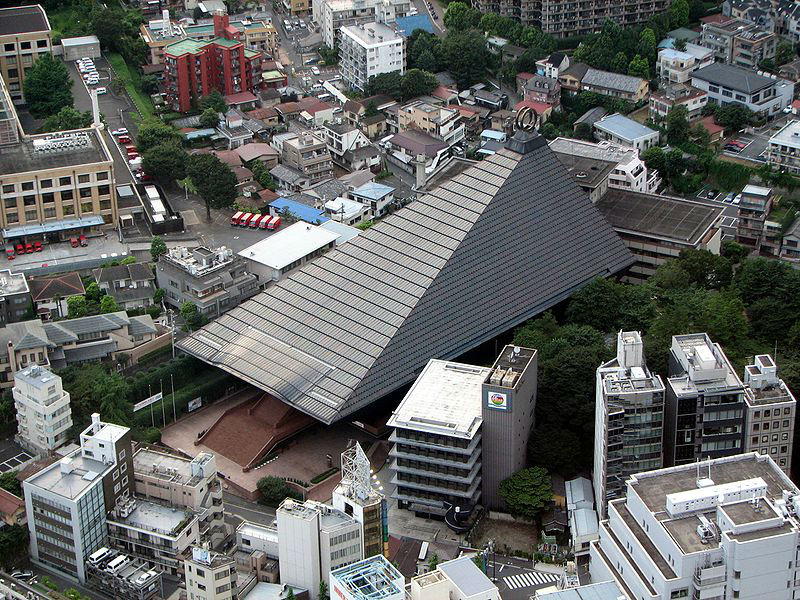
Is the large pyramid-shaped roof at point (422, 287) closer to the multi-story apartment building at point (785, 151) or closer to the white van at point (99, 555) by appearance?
the white van at point (99, 555)

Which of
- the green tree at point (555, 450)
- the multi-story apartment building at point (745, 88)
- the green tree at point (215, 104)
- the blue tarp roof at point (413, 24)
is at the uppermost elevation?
the blue tarp roof at point (413, 24)

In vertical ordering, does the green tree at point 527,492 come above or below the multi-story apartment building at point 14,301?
below

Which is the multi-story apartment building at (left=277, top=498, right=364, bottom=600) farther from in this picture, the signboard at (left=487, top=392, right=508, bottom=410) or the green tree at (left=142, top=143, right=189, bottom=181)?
the green tree at (left=142, top=143, right=189, bottom=181)

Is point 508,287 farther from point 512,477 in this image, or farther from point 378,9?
point 378,9

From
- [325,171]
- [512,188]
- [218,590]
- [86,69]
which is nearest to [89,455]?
[218,590]

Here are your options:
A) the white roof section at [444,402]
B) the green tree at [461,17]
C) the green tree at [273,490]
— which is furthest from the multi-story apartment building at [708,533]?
the green tree at [461,17]

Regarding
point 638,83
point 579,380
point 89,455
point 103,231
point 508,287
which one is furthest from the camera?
point 638,83
